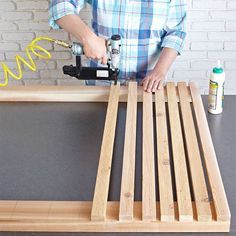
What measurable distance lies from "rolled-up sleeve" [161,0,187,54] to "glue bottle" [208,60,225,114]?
0.32m

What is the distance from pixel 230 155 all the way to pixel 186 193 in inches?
11.1

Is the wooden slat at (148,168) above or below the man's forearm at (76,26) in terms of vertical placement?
below

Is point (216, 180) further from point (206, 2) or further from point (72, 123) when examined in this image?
point (206, 2)

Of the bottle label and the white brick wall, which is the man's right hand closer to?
the bottle label

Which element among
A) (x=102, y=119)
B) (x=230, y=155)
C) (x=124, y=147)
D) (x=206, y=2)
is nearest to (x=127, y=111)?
(x=102, y=119)

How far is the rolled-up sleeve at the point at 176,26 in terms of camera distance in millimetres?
1690

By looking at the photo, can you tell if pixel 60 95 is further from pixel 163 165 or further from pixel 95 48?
pixel 163 165

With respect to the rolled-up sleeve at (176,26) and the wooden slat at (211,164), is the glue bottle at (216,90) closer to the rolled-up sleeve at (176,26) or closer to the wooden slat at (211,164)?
the wooden slat at (211,164)

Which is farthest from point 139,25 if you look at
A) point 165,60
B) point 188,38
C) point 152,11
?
point 188,38

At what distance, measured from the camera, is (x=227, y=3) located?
7.27ft

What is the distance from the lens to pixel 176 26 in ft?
5.68

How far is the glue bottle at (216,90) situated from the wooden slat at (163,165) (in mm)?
167

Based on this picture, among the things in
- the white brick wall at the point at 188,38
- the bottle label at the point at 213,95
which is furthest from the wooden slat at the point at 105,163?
the white brick wall at the point at 188,38

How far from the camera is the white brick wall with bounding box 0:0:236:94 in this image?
2242 mm
